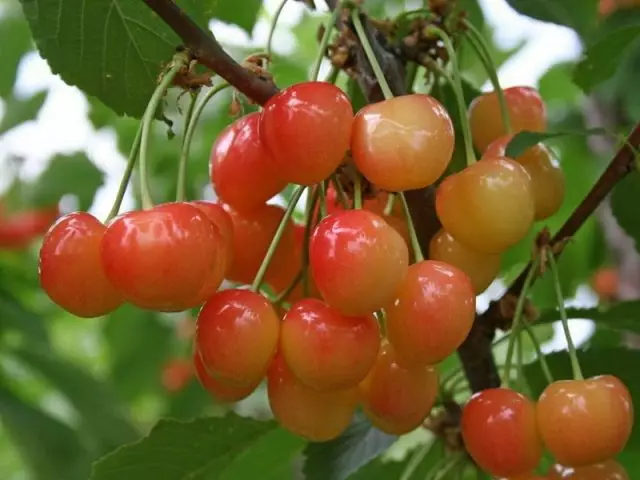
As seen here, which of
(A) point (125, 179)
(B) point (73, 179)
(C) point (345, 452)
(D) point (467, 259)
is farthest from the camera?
(B) point (73, 179)

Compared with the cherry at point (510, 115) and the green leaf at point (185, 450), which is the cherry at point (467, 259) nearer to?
the cherry at point (510, 115)

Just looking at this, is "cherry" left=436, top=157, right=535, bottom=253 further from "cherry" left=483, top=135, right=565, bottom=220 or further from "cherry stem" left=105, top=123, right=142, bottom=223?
"cherry stem" left=105, top=123, right=142, bottom=223

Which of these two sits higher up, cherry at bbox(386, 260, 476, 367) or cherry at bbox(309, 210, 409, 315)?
cherry at bbox(309, 210, 409, 315)

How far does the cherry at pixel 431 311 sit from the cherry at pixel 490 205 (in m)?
0.07

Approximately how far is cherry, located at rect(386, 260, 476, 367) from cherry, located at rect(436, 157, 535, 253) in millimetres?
73

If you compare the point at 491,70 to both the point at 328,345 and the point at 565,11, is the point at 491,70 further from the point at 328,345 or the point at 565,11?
the point at 328,345

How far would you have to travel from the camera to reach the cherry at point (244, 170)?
1134mm

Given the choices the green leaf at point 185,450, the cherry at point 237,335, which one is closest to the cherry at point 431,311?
the cherry at point 237,335

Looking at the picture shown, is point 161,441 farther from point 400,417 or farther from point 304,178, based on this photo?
point 304,178

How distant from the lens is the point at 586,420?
1.05 metres

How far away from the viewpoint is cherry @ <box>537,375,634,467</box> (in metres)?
1.05

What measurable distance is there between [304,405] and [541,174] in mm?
443

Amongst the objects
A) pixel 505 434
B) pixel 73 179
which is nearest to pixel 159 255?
pixel 505 434

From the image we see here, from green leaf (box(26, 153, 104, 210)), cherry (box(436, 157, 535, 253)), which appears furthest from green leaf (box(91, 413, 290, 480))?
green leaf (box(26, 153, 104, 210))
